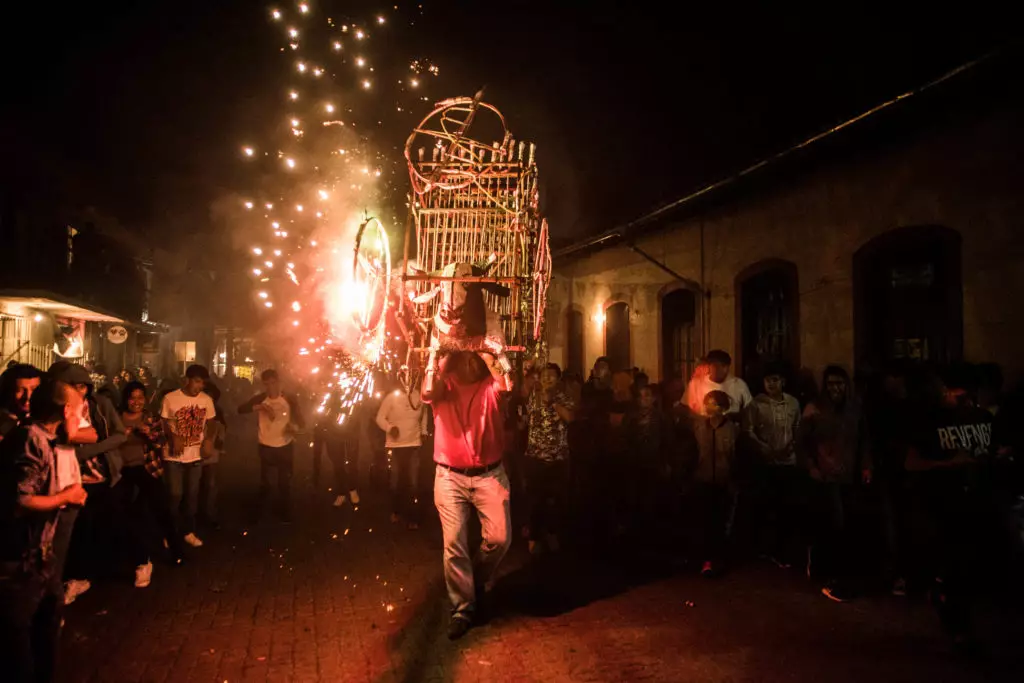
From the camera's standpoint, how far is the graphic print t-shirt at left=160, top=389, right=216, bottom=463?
7125 millimetres

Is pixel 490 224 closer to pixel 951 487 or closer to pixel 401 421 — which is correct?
pixel 401 421

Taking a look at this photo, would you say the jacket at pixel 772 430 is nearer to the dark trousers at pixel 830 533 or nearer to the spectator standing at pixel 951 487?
the dark trousers at pixel 830 533

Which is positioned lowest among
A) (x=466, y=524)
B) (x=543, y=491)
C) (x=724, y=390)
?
(x=543, y=491)

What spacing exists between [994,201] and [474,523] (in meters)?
7.35

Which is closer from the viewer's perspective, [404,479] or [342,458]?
[404,479]

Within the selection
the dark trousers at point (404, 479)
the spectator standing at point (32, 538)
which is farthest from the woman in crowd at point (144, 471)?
the dark trousers at point (404, 479)

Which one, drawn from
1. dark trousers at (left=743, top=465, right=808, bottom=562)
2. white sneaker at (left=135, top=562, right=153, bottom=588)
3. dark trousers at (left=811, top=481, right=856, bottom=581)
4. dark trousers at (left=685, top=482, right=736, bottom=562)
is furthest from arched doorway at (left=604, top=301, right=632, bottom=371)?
white sneaker at (left=135, top=562, right=153, bottom=588)

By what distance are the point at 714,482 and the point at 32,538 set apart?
21.4 feet

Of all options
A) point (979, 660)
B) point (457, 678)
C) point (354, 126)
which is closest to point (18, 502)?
point (457, 678)

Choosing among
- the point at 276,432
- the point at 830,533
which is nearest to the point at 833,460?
the point at 830,533

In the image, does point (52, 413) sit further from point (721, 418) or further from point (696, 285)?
point (696, 285)

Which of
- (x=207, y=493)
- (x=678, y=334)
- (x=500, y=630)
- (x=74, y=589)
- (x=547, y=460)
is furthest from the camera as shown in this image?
(x=678, y=334)

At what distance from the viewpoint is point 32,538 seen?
11.3 feet

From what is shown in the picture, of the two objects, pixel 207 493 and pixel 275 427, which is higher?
pixel 275 427
